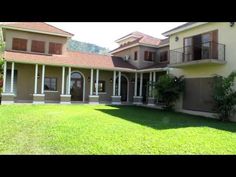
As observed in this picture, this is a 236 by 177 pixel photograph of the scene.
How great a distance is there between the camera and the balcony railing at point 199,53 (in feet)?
48.3

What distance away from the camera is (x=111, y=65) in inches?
928

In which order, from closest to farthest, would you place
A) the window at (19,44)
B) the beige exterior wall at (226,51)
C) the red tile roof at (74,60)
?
the beige exterior wall at (226,51)
the red tile roof at (74,60)
the window at (19,44)

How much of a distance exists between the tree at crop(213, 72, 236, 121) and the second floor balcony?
1.41m

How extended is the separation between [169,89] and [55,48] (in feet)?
38.2

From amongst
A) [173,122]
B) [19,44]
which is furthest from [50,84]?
[173,122]

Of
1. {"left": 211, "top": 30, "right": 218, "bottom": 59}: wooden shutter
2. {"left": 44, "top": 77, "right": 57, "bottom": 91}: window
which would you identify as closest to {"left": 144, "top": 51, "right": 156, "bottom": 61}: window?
{"left": 44, "top": 77, "right": 57, "bottom": 91}: window

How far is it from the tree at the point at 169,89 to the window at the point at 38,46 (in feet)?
36.3

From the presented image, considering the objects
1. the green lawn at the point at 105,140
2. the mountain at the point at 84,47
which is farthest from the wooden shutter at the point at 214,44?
the mountain at the point at 84,47

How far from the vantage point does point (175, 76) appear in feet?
60.4

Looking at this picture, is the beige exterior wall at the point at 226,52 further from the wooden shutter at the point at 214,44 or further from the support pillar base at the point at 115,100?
the support pillar base at the point at 115,100

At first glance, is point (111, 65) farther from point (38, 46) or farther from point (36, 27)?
point (36, 27)

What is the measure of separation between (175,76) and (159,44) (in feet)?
26.5

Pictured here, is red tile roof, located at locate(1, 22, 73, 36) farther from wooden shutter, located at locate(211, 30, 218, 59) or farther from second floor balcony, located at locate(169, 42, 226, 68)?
wooden shutter, located at locate(211, 30, 218, 59)
